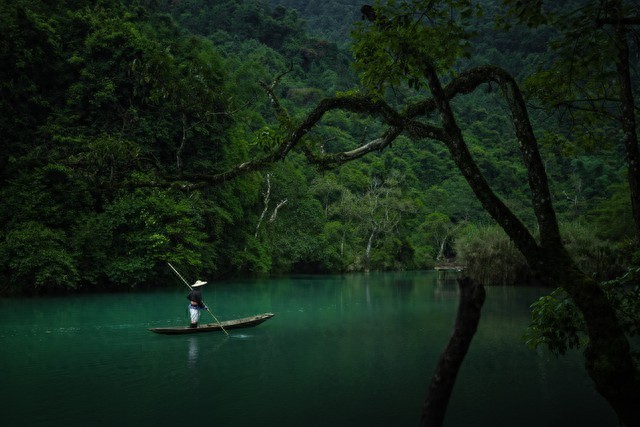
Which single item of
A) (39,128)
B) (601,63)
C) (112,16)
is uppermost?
(112,16)

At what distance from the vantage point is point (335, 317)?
18.0 meters

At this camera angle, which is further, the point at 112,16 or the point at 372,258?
the point at 372,258

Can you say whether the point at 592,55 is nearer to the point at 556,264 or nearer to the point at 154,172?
the point at 556,264

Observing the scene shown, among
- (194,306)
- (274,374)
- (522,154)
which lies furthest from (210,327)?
(522,154)

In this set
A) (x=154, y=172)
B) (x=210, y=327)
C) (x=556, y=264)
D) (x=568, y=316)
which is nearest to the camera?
(x=556, y=264)

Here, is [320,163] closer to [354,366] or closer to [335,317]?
[354,366]

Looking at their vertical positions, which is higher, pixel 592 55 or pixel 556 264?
pixel 592 55

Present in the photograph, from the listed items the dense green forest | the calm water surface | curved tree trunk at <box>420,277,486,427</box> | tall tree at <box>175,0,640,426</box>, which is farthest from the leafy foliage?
the calm water surface

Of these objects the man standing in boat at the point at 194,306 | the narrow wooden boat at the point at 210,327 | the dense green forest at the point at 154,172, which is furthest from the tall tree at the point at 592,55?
the narrow wooden boat at the point at 210,327

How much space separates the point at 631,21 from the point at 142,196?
24.8 m

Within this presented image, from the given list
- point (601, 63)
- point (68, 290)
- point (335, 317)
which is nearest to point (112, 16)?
point (68, 290)

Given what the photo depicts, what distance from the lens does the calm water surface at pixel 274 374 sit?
7.39m

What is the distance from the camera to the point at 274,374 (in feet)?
31.8

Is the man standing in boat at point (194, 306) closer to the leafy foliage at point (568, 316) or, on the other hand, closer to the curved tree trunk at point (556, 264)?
the leafy foliage at point (568, 316)
